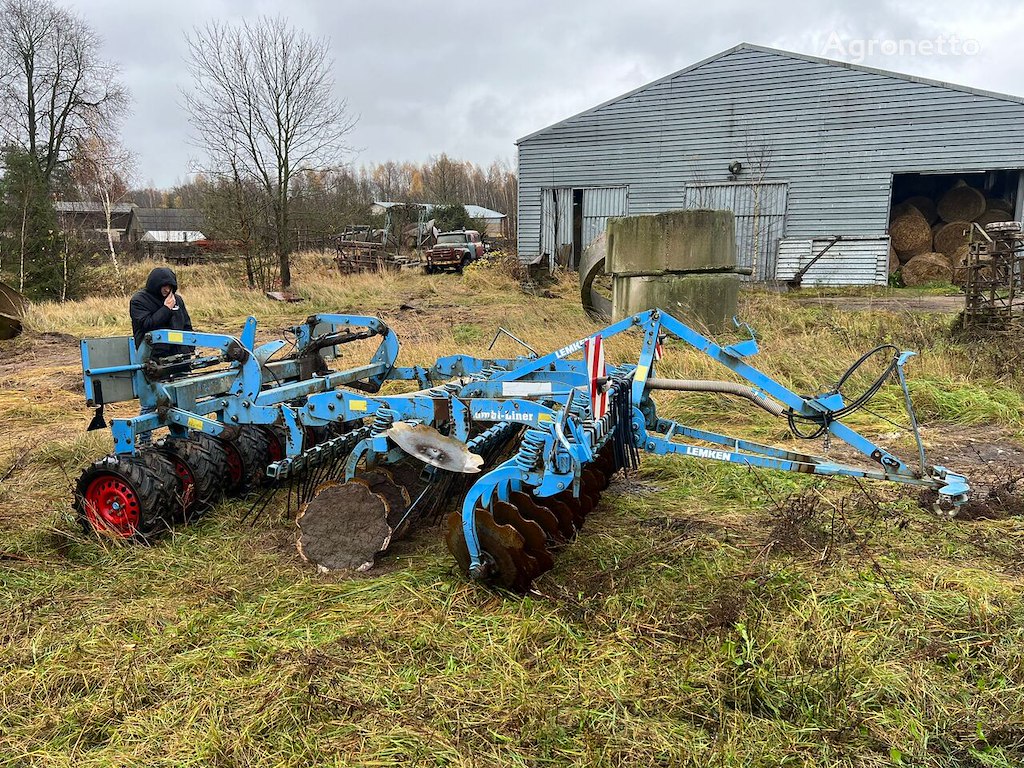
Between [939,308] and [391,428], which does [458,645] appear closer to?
[391,428]

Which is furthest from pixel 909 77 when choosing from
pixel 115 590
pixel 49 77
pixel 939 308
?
pixel 49 77

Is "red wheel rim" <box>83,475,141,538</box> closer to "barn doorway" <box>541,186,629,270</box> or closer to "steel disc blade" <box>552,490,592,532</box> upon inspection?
"steel disc blade" <box>552,490,592,532</box>

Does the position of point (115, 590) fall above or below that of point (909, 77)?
below

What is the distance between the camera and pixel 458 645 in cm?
313

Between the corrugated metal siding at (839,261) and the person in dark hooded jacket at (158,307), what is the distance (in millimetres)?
16444

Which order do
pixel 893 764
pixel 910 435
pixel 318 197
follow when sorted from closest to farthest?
1. pixel 893 764
2. pixel 910 435
3. pixel 318 197

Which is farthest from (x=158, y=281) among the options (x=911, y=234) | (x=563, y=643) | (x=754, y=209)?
(x=911, y=234)

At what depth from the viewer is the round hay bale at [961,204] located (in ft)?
61.5

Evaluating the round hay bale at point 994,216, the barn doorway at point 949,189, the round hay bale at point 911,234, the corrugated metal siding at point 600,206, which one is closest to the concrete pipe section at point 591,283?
the corrugated metal siding at point 600,206

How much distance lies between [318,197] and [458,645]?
70.0 ft

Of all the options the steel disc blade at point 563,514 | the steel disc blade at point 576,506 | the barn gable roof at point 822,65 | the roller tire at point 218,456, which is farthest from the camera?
the barn gable roof at point 822,65

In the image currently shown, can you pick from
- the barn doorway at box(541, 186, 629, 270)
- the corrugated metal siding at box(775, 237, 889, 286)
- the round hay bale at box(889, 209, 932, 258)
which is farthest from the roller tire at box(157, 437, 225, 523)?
the round hay bale at box(889, 209, 932, 258)

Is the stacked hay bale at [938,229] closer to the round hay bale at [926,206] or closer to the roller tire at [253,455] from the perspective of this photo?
the round hay bale at [926,206]

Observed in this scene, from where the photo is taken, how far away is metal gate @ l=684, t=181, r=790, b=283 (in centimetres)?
1850
